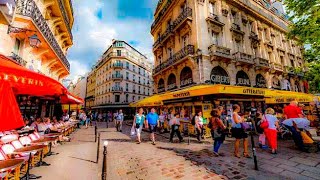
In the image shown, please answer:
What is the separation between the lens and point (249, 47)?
18.2 metres

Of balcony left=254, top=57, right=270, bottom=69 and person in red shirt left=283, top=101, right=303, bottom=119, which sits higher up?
balcony left=254, top=57, right=270, bottom=69

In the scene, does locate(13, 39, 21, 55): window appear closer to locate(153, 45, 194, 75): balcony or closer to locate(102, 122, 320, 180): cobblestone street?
locate(102, 122, 320, 180): cobblestone street

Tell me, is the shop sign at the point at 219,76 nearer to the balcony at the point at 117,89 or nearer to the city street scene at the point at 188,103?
the city street scene at the point at 188,103

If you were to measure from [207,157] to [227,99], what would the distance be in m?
6.52

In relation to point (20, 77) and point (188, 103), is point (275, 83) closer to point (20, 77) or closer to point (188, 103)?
point (188, 103)

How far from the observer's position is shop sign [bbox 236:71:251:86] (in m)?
16.3

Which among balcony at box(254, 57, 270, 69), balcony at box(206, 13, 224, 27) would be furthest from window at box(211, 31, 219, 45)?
balcony at box(254, 57, 270, 69)

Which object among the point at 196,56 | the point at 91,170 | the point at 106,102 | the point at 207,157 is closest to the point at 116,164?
the point at 91,170

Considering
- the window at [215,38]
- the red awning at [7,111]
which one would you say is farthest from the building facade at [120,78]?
the red awning at [7,111]

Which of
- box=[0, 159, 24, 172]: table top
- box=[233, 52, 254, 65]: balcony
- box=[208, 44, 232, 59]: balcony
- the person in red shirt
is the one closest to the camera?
box=[0, 159, 24, 172]: table top

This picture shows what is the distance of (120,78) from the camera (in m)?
41.6

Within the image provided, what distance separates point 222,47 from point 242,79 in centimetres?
399

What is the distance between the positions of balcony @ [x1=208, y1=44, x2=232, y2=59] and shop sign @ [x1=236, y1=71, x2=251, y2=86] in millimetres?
2437

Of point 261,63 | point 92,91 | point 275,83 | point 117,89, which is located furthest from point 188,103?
point 92,91
